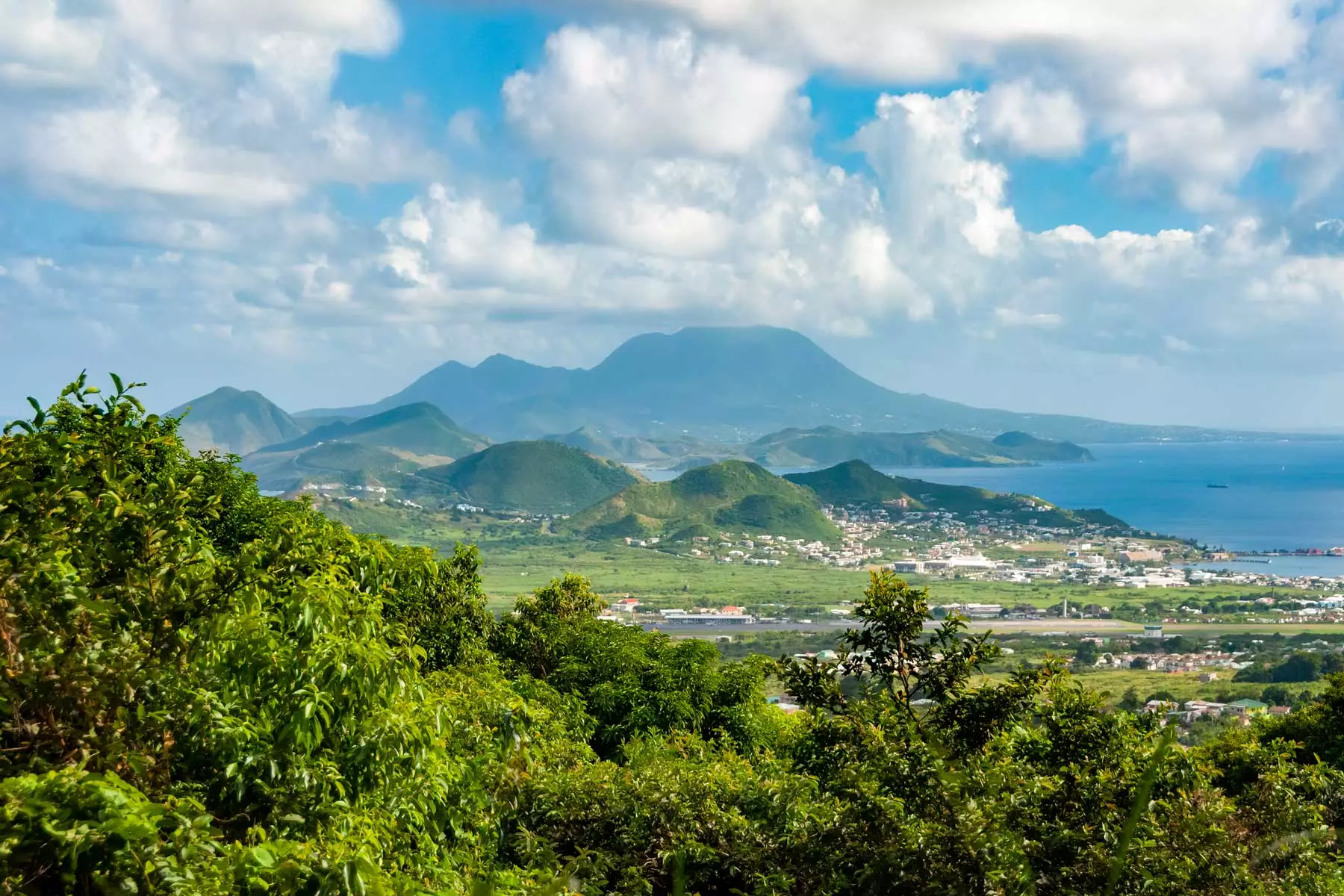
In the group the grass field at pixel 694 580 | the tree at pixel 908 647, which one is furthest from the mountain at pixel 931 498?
the tree at pixel 908 647

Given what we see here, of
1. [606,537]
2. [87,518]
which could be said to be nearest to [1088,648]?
[87,518]

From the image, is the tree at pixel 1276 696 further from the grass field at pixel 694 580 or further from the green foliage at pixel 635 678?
the green foliage at pixel 635 678

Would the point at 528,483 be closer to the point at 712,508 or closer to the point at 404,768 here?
Result: the point at 712,508

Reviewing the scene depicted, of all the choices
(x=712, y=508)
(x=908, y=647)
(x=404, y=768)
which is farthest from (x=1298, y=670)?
(x=712, y=508)

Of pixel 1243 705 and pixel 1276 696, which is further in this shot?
pixel 1276 696

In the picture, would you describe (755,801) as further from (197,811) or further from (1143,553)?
(1143,553)

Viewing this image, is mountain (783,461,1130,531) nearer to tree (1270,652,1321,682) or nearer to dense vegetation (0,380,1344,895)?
tree (1270,652,1321,682)
